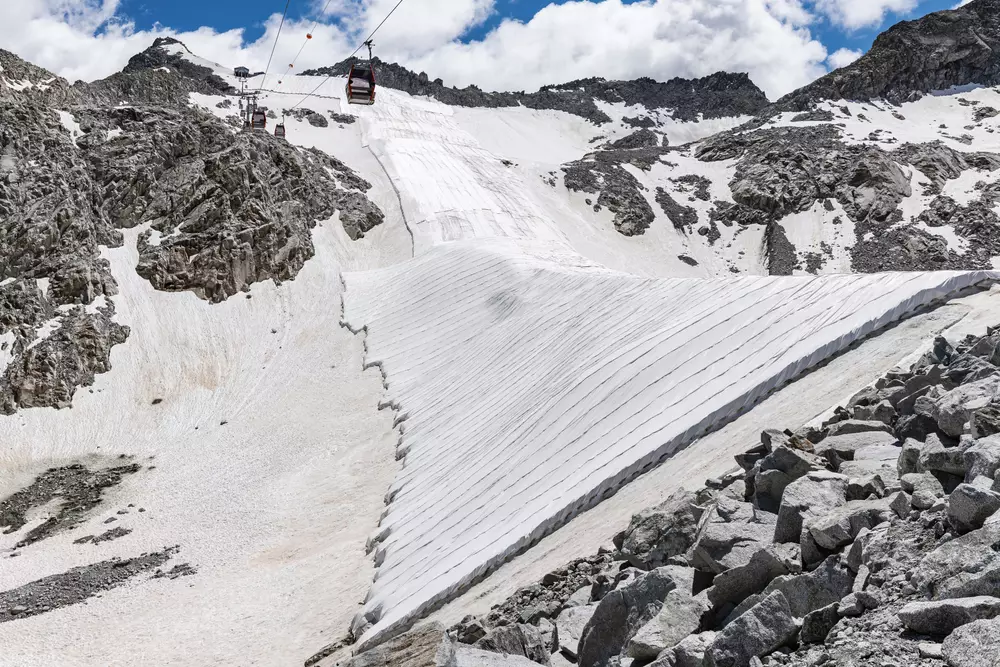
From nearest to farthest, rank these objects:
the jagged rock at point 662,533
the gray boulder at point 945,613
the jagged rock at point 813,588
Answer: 1. the gray boulder at point 945,613
2. the jagged rock at point 813,588
3. the jagged rock at point 662,533

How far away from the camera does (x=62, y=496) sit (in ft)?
101

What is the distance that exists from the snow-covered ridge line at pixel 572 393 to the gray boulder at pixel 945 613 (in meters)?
9.50

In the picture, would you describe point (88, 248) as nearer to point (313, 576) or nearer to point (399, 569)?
point (313, 576)

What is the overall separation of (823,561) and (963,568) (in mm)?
1505

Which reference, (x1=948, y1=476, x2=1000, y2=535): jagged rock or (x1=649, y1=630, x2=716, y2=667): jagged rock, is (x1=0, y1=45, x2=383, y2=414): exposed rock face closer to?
(x1=649, y1=630, x2=716, y2=667): jagged rock

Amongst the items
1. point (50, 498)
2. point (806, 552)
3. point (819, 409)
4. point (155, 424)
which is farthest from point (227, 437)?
point (806, 552)

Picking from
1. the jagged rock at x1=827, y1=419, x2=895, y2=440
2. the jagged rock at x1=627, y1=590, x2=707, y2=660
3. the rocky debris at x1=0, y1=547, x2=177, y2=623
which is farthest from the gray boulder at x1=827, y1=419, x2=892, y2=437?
the rocky debris at x1=0, y1=547, x2=177, y2=623

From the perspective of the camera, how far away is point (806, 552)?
7.32 m

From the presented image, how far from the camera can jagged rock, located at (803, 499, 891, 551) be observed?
23.2ft

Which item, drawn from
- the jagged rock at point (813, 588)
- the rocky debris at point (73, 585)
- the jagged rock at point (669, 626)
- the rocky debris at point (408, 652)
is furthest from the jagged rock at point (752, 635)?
the rocky debris at point (73, 585)

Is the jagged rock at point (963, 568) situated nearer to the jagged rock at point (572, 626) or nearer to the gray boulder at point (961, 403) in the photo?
the gray boulder at point (961, 403)

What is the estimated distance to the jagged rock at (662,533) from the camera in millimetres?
9312

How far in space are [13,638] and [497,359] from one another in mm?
17154

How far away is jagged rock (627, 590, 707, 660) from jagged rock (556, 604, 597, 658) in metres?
1.54
